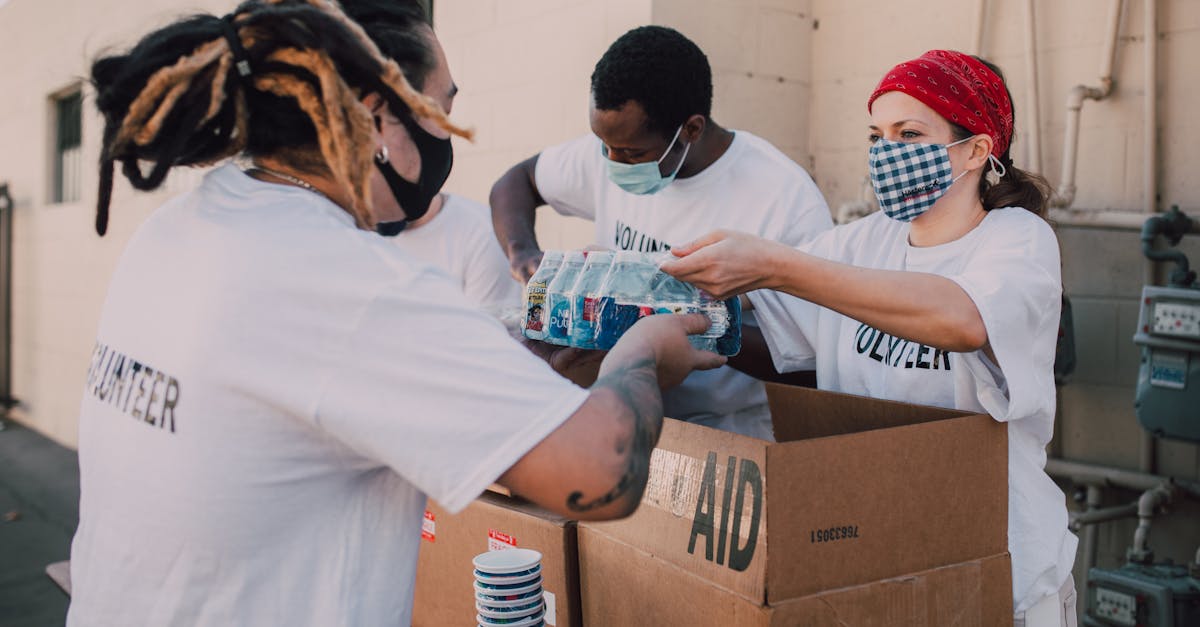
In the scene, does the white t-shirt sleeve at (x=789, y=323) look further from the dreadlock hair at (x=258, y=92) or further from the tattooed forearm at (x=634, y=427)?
the dreadlock hair at (x=258, y=92)

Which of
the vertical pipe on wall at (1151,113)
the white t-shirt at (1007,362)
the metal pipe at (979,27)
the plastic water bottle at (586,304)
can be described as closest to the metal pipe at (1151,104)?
the vertical pipe on wall at (1151,113)

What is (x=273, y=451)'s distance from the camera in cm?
115

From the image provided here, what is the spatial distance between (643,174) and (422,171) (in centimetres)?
112

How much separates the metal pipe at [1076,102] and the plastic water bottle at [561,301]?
6.68 ft

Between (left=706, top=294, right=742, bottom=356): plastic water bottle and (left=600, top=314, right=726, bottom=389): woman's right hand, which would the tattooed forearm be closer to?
(left=600, top=314, right=726, bottom=389): woman's right hand

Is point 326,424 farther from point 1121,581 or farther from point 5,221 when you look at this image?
point 5,221

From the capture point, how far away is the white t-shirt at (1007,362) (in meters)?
1.57

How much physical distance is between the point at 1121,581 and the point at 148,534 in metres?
3.06

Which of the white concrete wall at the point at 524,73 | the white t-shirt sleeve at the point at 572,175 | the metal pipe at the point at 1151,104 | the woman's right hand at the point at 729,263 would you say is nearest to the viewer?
the woman's right hand at the point at 729,263

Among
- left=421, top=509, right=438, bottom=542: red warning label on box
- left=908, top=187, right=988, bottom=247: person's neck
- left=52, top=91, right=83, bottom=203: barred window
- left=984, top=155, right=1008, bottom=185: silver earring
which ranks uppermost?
left=52, top=91, right=83, bottom=203: barred window

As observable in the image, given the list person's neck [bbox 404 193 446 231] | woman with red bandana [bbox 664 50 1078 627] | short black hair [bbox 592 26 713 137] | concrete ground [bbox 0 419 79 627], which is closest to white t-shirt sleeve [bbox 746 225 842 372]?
woman with red bandana [bbox 664 50 1078 627]

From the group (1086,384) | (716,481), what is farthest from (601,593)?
(1086,384)

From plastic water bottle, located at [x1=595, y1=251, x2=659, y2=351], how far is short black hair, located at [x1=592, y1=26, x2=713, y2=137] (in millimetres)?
598

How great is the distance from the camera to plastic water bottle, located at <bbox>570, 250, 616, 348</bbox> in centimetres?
193
